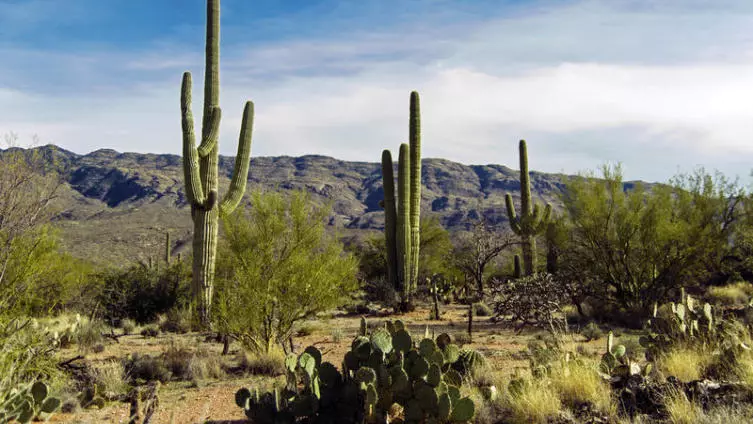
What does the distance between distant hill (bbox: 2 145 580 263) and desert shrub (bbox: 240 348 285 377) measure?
33784 mm

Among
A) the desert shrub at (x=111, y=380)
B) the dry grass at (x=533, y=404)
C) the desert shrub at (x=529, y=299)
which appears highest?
the desert shrub at (x=529, y=299)

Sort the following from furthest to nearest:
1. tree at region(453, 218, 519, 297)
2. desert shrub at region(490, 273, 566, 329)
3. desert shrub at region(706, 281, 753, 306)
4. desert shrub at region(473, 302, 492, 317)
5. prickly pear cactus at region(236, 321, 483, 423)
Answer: tree at region(453, 218, 519, 297)
desert shrub at region(473, 302, 492, 317)
desert shrub at region(706, 281, 753, 306)
desert shrub at region(490, 273, 566, 329)
prickly pear cactus at region(236, 321, 483, 423)

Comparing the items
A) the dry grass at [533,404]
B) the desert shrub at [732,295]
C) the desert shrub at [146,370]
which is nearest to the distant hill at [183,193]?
the desert shrub at [732,295]

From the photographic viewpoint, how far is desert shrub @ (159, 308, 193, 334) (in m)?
16.3

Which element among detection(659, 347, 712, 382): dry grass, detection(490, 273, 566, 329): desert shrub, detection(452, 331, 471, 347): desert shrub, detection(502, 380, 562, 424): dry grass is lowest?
detection(452, 331, 471, 347): desert shrub

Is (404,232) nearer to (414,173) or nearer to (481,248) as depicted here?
(414,173)

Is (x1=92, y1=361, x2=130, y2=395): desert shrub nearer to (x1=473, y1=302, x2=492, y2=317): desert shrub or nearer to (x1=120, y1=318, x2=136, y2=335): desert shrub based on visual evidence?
(x1=120, y1=318, x2=136, y2=335): desert shrub

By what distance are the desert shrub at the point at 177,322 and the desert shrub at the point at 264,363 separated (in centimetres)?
599

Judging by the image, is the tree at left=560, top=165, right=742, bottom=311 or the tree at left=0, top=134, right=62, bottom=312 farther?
the tree at left=560, top=165, right=742, bottom=311

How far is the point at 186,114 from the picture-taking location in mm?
15125

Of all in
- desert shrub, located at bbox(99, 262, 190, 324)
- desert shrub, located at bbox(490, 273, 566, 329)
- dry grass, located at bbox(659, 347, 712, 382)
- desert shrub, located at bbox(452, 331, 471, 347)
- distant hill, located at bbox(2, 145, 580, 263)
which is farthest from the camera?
distant hill, located at bbox(2, 145, 580, 263)

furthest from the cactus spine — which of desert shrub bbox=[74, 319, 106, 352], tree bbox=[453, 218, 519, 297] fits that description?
desert shrub bbox=[74, 319, 106, 352]

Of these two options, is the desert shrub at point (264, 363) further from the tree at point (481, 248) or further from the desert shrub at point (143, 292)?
the tree at point (481, 248)

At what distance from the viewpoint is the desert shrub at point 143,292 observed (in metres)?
18.2
